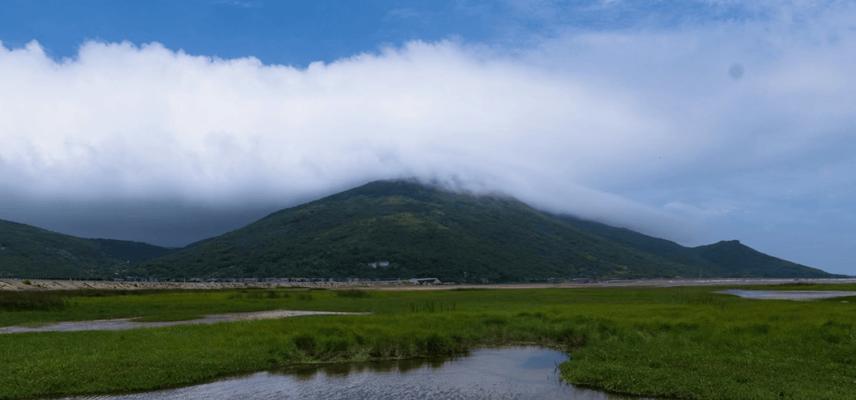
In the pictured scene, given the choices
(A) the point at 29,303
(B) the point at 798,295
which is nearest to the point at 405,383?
(A) the point at 29,303

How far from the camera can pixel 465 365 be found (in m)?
40.3

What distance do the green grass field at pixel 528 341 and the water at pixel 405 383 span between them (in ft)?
5.47

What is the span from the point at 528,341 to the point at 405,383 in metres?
19.8

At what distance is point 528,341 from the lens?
5125 cm

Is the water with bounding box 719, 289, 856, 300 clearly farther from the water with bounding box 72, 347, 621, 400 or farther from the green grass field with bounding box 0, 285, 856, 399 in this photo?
the water with bounding box 72, 347, 621, 400

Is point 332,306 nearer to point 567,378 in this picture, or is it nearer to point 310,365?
point 310,365

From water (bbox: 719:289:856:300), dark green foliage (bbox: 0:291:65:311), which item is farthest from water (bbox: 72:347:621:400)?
water (bbox: 719:289:856:300)

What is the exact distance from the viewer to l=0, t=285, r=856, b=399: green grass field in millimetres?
31125

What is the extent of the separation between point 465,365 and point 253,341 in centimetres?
1576

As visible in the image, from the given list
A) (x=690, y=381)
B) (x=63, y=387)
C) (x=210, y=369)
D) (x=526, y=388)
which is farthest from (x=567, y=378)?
(x=63, y=387)

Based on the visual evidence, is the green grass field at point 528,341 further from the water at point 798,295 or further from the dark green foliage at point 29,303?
the water at point 798,295

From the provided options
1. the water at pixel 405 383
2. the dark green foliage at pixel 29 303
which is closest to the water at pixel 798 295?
the water at pixel 405 383

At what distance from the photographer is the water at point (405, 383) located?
103 ft

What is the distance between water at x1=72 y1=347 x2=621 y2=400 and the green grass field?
1667mm
